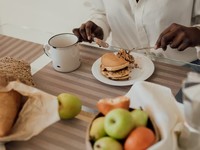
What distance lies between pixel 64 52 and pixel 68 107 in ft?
0.65

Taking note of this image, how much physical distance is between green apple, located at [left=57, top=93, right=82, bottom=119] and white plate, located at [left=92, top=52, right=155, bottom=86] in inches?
5.2

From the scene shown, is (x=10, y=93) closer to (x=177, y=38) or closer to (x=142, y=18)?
(x=177, y=38)

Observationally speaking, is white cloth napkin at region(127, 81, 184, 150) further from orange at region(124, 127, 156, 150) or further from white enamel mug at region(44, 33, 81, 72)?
white enamel mug at region(44, 33, 81, 72)

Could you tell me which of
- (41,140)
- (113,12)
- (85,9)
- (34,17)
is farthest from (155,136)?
(34,17)

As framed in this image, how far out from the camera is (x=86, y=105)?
73 cm

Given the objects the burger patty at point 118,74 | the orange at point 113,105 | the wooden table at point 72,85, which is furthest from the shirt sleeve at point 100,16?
the orange at point 113,105

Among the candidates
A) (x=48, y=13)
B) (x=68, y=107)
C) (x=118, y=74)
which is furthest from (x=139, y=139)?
(x=48, y=13)

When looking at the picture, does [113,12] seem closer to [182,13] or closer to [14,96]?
[182,13]

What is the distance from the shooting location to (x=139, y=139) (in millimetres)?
490

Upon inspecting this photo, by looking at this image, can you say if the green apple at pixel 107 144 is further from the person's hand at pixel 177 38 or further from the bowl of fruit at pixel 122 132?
the person's hand at pixel 177 38

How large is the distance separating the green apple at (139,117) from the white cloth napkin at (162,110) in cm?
2

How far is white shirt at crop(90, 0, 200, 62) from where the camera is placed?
103 centimetres

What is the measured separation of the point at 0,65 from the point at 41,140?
0.71ft

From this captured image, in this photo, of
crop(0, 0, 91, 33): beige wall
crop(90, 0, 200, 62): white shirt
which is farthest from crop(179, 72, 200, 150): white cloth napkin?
crop(0, 0, 91, 33): beige wall
